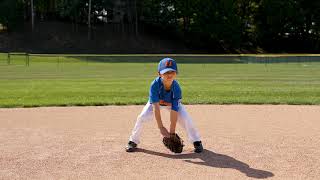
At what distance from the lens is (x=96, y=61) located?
35406mm

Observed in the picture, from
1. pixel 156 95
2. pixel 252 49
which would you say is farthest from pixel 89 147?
pixel 252 49

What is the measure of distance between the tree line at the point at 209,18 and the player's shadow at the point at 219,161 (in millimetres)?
47303

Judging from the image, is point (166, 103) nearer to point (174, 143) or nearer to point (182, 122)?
point (182, 122)

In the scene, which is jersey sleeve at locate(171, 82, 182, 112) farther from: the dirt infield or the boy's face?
the dirt infield

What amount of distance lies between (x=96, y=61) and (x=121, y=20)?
21960 millimetres

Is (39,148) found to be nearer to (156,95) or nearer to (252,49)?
(156,95)

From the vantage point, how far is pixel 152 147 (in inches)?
291

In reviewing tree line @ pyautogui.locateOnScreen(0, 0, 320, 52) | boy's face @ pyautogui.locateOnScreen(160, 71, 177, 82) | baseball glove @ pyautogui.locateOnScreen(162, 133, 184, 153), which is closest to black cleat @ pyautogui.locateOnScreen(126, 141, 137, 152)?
baseball glove @ pyautogui.locateOnScreen(162, 133, 184, 153)

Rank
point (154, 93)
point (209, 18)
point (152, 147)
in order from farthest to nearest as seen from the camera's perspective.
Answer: point (209, 18) < point (152, 147) < point (154, 93)

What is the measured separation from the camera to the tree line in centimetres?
5447

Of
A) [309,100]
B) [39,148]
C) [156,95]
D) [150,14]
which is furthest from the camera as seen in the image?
[150,14]

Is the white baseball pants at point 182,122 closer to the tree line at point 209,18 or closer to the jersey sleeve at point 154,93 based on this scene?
the jersey sleeve at point 154,93

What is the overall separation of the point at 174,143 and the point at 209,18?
49120 mm

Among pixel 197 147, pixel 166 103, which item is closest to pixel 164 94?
pixel 166 103
